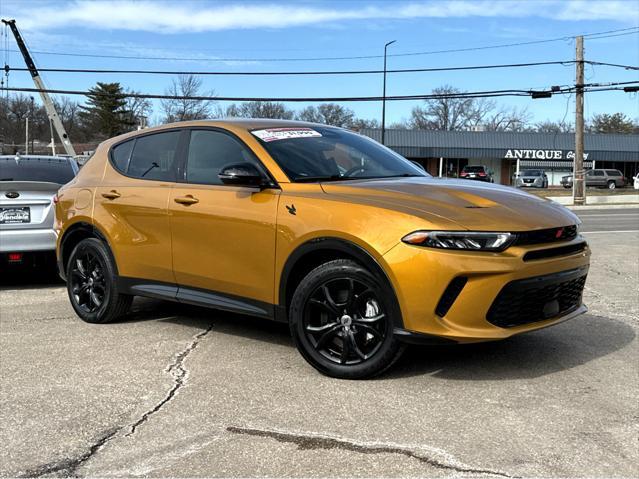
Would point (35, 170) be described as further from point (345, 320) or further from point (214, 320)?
point (345, 320)

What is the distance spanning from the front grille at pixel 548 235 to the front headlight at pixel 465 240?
0.12 metres

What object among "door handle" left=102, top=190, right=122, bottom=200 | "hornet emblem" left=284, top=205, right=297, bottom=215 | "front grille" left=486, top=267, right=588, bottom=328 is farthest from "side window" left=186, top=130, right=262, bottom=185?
"front grille" left=486, top=267, right=588, bottom=328

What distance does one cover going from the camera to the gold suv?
377cm

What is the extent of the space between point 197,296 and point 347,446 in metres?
2.14

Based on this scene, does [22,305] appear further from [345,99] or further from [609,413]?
[345,99]

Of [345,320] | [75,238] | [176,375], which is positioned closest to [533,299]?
[345,320]

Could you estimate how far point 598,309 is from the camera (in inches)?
246

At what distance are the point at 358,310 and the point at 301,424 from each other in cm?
90

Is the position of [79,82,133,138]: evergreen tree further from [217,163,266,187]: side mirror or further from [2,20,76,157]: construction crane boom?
[217,163,266,187]: side mirror

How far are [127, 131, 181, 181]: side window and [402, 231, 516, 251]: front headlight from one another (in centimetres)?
239

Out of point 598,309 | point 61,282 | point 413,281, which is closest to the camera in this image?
point 413,281

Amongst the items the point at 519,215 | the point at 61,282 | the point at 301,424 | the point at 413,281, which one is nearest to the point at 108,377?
the point at 301,424

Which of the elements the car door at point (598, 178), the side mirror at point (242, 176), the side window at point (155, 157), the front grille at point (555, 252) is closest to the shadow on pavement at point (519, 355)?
the front grille at point (555, 252)

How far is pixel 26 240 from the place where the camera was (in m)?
7.29
